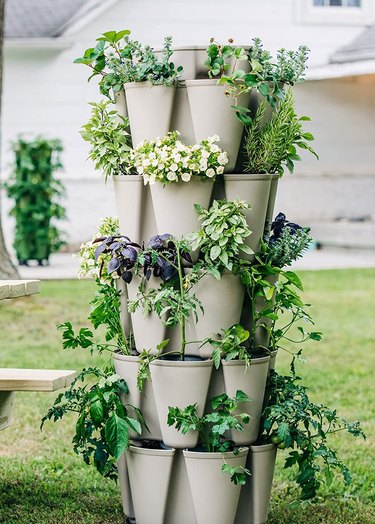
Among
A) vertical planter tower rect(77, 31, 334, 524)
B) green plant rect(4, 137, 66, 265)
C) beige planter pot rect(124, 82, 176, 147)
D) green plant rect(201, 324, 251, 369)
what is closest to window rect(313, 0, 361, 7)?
green plant rect(4, 137, 66, 265)

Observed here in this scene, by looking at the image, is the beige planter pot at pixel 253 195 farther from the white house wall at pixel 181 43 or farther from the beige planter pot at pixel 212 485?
the white house wall at pixel 181 43

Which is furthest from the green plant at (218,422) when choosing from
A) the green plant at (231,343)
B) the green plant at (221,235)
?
the green plant at (221,235)

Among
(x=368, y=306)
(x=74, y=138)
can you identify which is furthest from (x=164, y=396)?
(x=74, y=138)

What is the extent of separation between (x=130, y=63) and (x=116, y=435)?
1.40 m

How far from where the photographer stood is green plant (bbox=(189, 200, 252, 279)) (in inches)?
152

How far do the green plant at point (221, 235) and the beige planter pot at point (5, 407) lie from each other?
1.12 metres

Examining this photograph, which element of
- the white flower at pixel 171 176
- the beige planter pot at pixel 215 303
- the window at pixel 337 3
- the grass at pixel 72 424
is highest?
the window at pixel 337 3

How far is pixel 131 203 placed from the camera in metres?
4.11

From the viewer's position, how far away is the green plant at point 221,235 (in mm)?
3871

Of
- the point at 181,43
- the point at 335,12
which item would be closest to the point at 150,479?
the point at 181,43

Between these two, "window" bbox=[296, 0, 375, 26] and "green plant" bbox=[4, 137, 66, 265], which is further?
"window" bbox=[296, 0, 375, 26]

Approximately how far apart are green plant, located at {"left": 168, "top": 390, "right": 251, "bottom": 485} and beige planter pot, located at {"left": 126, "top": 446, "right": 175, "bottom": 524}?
6.1 inches

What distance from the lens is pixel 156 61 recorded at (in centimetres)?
397

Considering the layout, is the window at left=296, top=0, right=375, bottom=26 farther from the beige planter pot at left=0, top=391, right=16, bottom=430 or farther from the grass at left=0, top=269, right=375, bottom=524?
the beige planter pot at left=0, top=391, right=16, bottom=430
